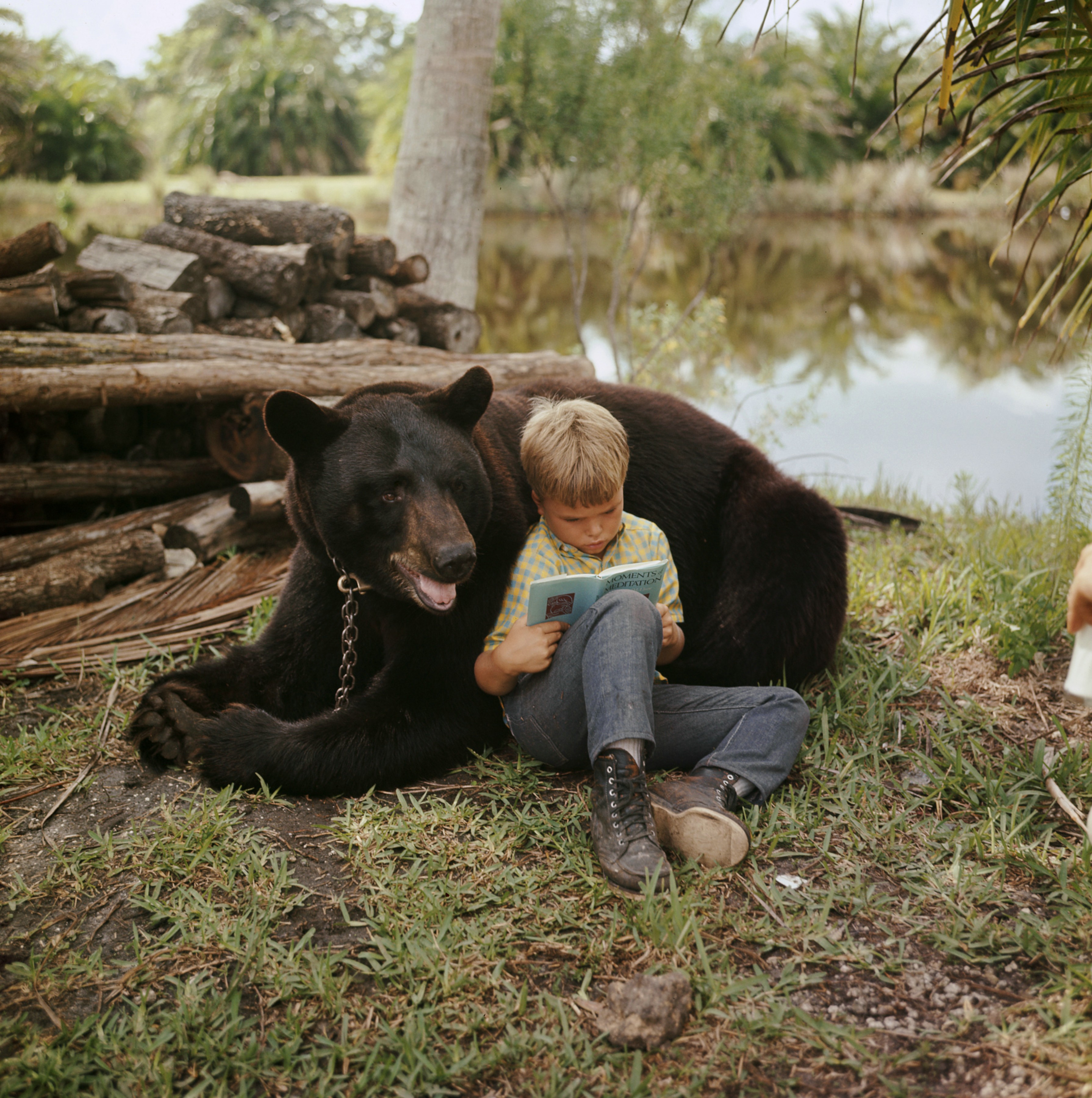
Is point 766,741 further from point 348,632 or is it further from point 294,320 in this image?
point 294,320

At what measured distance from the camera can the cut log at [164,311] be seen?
4676 millimetres

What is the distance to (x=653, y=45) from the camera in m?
7.44

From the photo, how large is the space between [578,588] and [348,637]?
0.82 meters

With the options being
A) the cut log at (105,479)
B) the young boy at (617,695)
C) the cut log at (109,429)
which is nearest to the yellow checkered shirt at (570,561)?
the young boy at (617,695)

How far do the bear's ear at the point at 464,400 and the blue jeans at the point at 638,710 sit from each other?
0.72 m

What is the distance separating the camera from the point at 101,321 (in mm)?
4484

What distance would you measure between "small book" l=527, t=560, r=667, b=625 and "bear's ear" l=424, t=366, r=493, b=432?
1.85ft

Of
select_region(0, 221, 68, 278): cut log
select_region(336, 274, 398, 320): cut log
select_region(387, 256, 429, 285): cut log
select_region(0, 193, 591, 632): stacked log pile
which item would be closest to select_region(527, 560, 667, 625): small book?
select_region(0, 193, 591, 632): stacked log pile

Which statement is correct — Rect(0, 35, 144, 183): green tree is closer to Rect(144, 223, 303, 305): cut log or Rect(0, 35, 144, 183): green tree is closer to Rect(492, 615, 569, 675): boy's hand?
Rect(144, 223, 303, 305): cut log

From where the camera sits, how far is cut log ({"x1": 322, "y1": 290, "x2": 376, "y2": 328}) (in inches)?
224

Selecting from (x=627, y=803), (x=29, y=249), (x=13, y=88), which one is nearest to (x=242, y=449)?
(x=29, y=249)

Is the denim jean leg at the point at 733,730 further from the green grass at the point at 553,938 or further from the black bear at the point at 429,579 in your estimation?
the black bear at the point at 429,579

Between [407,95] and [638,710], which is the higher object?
[407,95]

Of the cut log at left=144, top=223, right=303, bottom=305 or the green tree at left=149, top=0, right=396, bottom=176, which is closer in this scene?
the cut log at left=144, top=223, right=303, bottom=305
